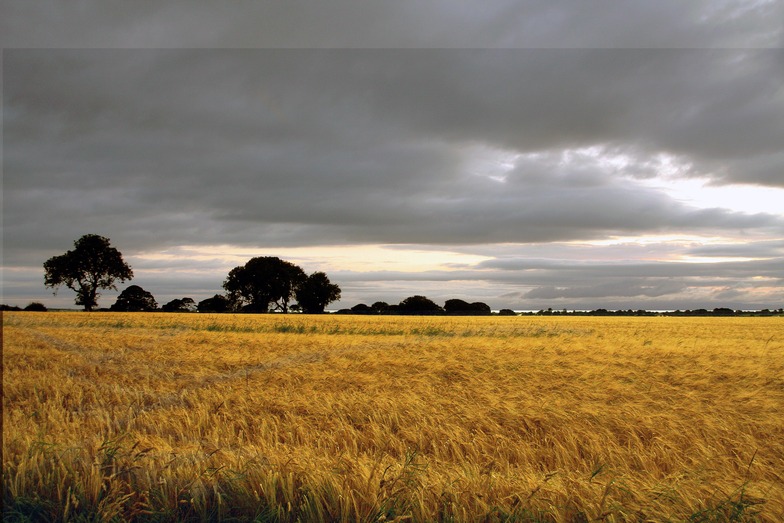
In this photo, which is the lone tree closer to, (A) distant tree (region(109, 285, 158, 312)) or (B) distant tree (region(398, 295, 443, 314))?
(A) distant tree (region(109, 285, 158, 312))

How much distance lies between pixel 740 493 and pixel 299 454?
12.4 feet

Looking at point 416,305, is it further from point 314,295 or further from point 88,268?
point 88,268

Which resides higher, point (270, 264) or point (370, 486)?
point (270, 264)

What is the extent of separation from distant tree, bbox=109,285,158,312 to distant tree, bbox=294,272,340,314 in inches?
908

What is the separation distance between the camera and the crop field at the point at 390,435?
4004mm

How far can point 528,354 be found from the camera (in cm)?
1371

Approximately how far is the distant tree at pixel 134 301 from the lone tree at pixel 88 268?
29.9 feet

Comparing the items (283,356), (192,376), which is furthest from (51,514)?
(283,356)

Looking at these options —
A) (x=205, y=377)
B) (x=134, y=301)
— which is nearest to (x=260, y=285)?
(x=134, y=301)

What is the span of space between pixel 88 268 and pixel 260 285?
1009 inches

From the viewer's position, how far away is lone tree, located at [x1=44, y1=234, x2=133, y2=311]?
2694 inches

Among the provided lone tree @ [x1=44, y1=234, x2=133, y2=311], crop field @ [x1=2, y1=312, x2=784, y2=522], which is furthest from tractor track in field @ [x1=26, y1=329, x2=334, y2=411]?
lone tree @ [x1=44, y1=234, x2=133, y2=311]

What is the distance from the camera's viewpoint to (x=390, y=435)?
640cm

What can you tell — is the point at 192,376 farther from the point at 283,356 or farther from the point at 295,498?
the point at 295,498
